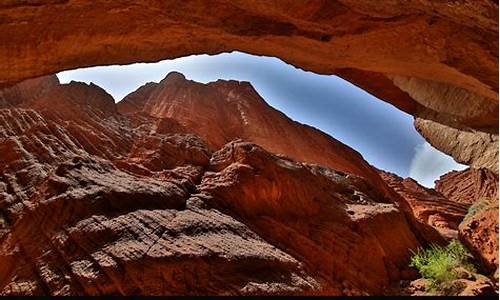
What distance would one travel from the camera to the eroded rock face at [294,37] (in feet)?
23.1

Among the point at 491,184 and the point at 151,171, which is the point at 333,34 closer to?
the point at 151,171

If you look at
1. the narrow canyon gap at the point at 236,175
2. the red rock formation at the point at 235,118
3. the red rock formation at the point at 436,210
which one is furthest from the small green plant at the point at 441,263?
the red rock formation at the point at 235,118

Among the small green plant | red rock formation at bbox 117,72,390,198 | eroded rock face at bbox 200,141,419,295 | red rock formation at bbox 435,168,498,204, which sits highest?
red rock formation at bbox 117,72,390,198

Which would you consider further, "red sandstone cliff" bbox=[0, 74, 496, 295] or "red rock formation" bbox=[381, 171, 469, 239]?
"red rock formation" bbox=[381, 171, 469, 239]

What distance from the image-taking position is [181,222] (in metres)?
12.1

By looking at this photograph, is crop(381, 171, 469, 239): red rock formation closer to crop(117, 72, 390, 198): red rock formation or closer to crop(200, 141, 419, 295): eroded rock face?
crop(117, 72, 390, 198): red rock formation

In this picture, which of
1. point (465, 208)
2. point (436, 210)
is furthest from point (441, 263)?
point (465, 208)

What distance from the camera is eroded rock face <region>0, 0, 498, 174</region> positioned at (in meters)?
7.03

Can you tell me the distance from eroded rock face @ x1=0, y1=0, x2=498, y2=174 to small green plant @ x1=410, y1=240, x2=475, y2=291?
12.5ft

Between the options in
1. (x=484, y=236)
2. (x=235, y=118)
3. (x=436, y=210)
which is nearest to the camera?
(x=484, y=236)

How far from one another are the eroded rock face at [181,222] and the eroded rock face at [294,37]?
4229 millimetres

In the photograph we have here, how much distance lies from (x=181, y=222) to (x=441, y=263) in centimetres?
770

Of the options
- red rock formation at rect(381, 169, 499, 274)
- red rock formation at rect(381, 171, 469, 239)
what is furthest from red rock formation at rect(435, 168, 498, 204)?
red rock formation at rect(381, 171, 469, 239)

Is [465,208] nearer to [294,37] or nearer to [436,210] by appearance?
[436,210]
